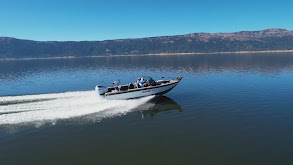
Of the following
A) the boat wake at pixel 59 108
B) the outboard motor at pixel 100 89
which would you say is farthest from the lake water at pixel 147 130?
the outboard motor at pixel 100 89

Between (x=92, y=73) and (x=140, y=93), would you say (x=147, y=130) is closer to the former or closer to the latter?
(x=140, y=93)

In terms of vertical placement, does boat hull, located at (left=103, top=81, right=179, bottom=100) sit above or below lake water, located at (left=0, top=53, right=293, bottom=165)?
above

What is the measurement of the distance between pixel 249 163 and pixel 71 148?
10779 millimetres

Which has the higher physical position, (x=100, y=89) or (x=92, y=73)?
(x=92, y=73)

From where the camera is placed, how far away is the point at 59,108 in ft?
60.6

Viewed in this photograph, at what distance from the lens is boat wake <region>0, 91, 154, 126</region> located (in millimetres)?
16362

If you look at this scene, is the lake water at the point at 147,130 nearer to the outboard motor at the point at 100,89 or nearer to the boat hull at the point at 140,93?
the boat hull at the point at 140,93

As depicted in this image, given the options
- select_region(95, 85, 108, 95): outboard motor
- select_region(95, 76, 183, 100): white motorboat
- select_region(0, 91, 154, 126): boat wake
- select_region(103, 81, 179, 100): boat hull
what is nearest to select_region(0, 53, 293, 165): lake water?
select_region(0, 91, 154, 126): boat wake

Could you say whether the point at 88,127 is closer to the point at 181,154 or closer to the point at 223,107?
the point at 181,154

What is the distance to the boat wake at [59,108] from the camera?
53.7 feet

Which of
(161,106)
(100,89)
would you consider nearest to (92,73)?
(100,89)

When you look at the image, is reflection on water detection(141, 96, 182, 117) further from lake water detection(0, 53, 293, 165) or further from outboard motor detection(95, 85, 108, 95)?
outboard motor detection(95, 85, 108, 95)

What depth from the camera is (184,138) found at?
522 inches

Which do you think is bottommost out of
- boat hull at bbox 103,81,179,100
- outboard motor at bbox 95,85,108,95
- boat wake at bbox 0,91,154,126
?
boat wake at bbox 0,91,154,126
